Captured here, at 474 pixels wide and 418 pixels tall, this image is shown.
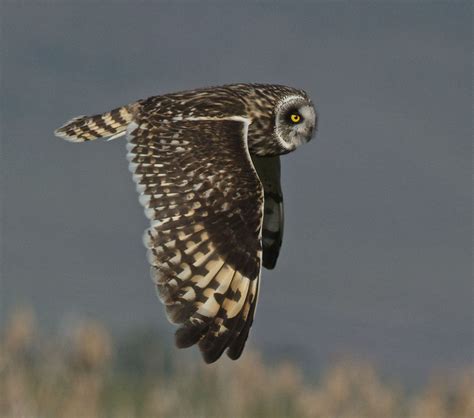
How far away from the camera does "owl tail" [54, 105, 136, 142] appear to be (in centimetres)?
644

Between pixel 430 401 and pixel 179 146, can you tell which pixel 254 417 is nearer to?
pixel 430 401

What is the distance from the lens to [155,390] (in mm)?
9328

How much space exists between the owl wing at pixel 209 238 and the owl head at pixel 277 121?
98cm

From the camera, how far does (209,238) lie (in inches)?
214


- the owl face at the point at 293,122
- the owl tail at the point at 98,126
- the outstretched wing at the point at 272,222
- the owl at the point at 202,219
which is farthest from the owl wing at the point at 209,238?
the outstretched wing at the point at 272,222

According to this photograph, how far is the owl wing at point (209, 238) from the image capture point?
5238mm

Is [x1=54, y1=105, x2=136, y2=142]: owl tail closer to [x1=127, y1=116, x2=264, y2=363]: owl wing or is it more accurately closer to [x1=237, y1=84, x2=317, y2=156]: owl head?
[x1=237, y1=84, x2=317, y2=156]: owl head

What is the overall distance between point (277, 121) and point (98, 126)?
114 cm

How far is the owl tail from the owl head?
2.56 ft

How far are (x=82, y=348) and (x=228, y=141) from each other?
290 centimetres

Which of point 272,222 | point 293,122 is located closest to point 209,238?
point 293,122

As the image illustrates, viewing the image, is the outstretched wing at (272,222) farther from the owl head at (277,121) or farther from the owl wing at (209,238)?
the owl wing at (209,238)

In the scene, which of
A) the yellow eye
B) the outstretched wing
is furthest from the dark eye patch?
the outstretched wing

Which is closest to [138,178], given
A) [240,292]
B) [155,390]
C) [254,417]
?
[240,292]
